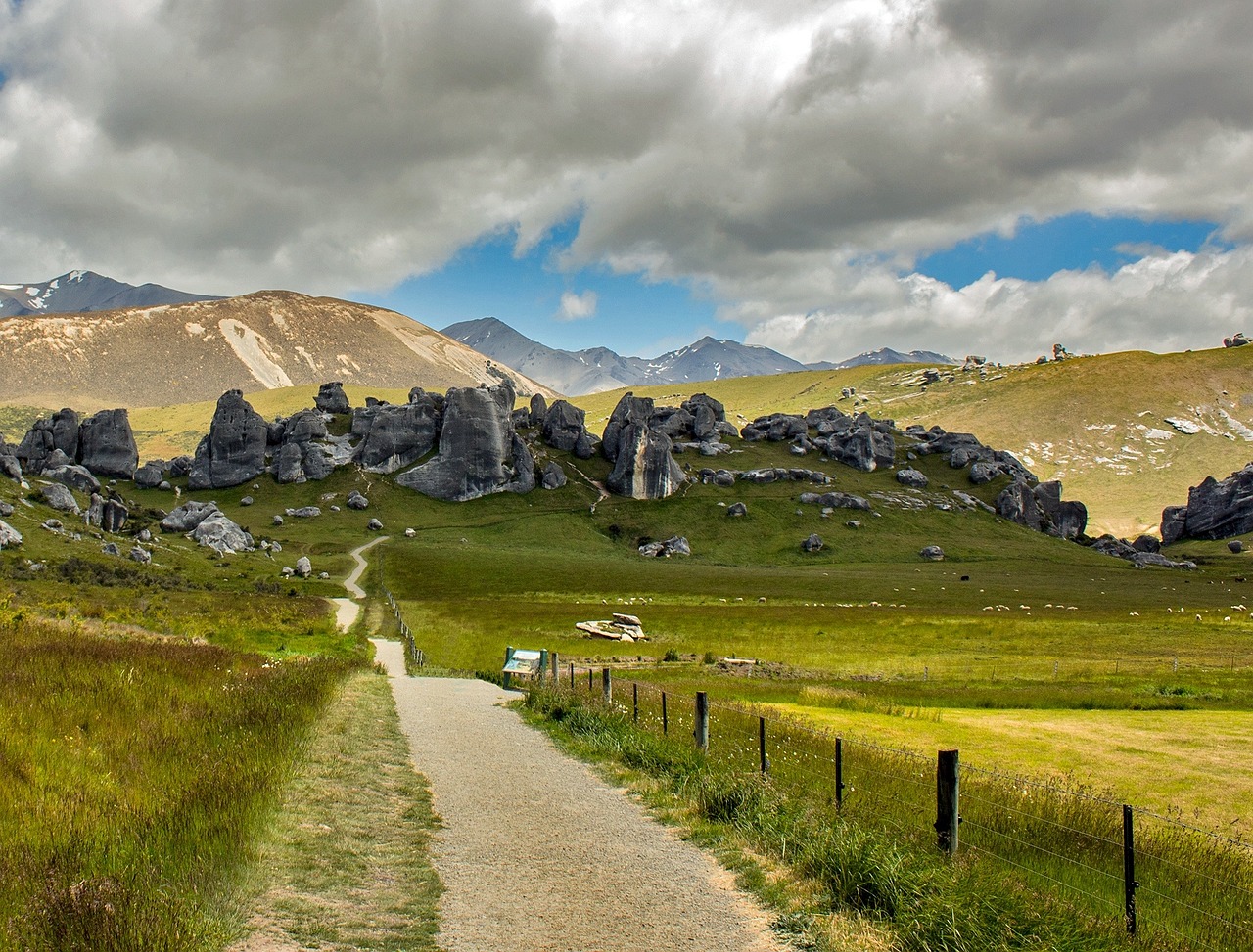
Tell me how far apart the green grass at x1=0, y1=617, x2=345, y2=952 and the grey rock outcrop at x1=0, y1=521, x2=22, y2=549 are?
70993 millimetres

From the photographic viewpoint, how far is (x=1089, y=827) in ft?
43.2

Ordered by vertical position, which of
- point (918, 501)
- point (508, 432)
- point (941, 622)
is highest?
point (508, 432)

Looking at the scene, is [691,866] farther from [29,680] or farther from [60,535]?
[60,535]

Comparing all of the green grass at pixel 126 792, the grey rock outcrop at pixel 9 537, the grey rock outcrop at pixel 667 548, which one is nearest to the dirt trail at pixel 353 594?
the grey rock outcrop at pixel 9 537

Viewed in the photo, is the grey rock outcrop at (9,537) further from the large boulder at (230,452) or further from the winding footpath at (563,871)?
the large boulder at (230,452)

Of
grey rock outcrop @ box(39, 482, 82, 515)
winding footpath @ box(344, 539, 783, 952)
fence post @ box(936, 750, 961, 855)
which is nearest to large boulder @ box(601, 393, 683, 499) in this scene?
grey rock outcrop @ box(39, 482, 82, 515)

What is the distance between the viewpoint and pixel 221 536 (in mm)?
116500

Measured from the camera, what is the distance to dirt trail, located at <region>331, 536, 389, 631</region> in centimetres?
6316

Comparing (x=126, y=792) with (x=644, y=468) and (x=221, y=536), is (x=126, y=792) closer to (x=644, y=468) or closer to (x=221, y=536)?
(x=221, y=536)

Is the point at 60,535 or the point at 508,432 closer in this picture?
the point at 60,535

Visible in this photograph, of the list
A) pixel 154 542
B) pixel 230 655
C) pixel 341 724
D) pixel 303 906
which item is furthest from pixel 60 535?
pixel 303 906

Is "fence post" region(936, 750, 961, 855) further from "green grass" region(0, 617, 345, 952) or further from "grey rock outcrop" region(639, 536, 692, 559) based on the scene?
"grey rock outcrop" region(639, 536, 692, 559)

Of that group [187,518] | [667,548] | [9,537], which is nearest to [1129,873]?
[9,537]

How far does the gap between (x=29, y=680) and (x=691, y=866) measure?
471 inches
